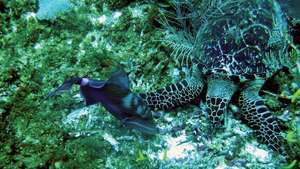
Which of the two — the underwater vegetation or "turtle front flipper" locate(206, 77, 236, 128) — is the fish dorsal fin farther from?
"turtle front flipper" locate(206, 77, 236, 128)

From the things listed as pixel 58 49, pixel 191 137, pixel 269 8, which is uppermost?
pixel 269 8

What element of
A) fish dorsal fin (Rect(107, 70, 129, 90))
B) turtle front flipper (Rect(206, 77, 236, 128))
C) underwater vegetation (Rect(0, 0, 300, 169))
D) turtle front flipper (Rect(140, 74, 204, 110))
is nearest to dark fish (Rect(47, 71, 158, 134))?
fish dorsal fin (Rect(107, 70, 129, 90))

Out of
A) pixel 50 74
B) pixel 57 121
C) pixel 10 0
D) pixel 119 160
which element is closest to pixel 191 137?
pixel 119 160

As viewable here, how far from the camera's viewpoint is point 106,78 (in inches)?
143

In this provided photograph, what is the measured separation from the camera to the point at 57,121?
3.21 m

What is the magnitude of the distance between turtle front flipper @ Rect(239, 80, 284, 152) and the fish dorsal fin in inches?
44.5

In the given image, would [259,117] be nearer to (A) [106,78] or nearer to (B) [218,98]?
(B) [218,98]

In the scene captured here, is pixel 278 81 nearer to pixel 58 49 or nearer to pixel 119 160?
pixel 119 160

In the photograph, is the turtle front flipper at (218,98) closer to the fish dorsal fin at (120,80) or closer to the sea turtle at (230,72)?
the sea turtle at (230,72)

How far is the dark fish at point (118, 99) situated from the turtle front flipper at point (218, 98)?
1.76 feet

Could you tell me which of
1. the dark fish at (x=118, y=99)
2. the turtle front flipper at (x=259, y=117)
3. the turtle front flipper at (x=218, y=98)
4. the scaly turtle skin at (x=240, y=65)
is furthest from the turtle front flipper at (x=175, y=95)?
the turtle front flipper at (x=259, y=117)

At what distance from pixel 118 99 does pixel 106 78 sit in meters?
0.74

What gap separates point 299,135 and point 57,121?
199cm

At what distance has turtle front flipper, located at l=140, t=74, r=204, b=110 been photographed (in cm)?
336
